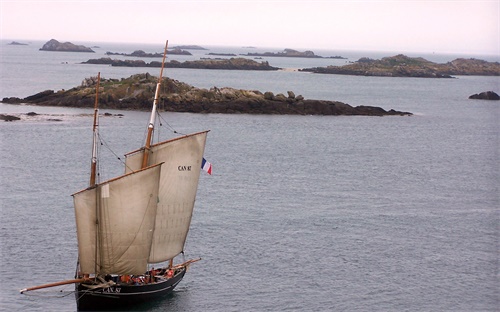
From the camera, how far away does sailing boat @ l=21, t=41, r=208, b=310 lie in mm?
35781

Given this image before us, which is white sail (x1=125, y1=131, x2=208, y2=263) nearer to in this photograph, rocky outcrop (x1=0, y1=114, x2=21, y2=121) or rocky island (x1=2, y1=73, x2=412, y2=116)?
rocky outcrop (x1=0, y1=114, x2=21, y2=121)

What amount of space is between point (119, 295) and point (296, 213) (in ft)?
62.9

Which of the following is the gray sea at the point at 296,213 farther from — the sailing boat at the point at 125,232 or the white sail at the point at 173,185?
the white sail at the point at 173,185

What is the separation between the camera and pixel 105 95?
350ft

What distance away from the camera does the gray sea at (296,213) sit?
38781 millimetres

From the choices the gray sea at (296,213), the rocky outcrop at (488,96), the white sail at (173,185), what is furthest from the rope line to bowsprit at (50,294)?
the rocky outcrop at (488,96)

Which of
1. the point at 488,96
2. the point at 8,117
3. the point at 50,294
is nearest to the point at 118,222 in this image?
the point at 50,294

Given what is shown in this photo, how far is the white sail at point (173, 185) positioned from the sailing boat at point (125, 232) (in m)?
0.05

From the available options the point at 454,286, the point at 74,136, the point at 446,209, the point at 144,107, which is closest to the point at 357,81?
the point at 144,107

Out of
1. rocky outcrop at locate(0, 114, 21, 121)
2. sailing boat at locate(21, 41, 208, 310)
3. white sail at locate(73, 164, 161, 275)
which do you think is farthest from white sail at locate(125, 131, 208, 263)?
rocky outcrop at locate(0, 114, 21, 121)

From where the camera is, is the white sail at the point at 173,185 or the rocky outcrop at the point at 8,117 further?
the rocky outcrop at the point at 8,117

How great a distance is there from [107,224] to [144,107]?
6992cm

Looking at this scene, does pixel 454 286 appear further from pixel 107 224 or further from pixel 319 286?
pixel 107 224

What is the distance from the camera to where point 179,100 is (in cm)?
10656
